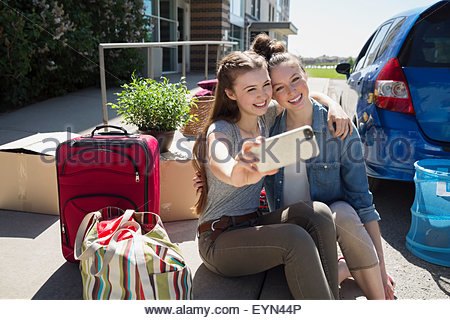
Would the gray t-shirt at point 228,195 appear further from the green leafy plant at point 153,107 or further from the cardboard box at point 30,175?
the cardboard box at point 30,175

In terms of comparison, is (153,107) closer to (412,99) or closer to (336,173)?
(336,173)

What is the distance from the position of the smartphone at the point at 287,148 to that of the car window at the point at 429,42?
194 centimetres

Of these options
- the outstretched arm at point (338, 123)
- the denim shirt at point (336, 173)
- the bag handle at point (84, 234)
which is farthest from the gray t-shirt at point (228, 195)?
the outstretched arm at point (338, 123)

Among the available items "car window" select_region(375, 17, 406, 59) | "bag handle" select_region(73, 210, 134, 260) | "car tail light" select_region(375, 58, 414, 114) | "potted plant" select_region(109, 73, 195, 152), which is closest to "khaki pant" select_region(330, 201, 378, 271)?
"bag handle" select_region(73, 210, 134, 260)

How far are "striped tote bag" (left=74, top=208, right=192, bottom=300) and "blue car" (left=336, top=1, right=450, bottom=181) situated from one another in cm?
187

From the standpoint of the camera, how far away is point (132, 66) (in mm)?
8516

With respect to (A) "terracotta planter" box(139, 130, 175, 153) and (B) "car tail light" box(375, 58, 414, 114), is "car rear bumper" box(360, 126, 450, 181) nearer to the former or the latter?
(B) "car tail light" box(375, 58, 414, 114)

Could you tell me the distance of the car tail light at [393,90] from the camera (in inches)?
114

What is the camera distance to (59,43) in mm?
6340

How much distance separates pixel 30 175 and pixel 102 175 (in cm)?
100
